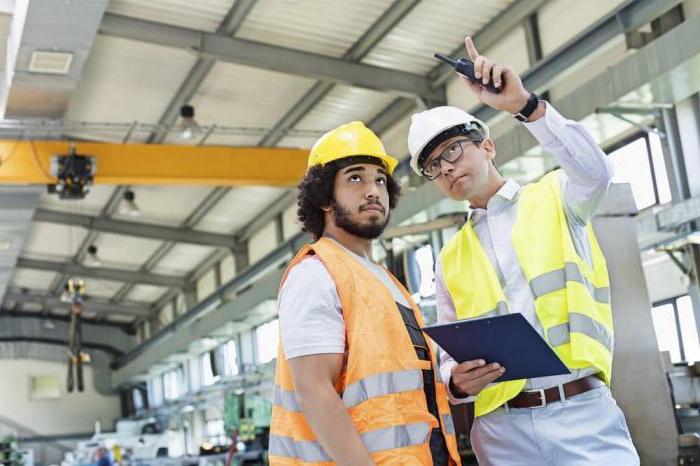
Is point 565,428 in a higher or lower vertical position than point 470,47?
lower

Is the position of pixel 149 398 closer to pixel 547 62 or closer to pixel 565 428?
pixel 547 62

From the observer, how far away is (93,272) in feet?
82.6

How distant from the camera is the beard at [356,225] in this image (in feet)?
8.32

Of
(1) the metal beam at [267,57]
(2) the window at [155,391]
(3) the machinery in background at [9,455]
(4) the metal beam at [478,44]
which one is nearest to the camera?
(4) the metal beam at [478,44]

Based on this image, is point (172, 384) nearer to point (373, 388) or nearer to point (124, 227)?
point (124, 227)

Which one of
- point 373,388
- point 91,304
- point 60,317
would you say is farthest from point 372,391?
point 60,317

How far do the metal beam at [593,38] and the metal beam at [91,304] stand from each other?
2175 centimetres

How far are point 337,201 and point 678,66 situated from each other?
6186 mm

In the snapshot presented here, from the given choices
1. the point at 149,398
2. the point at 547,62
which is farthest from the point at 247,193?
the point at 149,398

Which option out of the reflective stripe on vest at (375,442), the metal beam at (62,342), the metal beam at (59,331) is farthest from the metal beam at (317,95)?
the metal beam at (62,342)

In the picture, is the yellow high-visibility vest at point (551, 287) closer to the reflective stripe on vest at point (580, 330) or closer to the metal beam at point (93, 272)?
the reflective stripe on vest at point (580, 330)

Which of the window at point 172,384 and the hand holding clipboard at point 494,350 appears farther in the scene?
the window at point 172,384

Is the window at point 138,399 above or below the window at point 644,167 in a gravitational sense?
below

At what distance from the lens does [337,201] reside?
2570 millimetres
